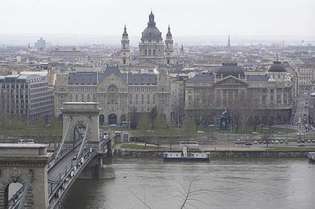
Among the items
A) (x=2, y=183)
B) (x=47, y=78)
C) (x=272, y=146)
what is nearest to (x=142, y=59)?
(x=47, y=78)

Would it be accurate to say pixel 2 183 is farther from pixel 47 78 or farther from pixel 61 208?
pixel 47 78

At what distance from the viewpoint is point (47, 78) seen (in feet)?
121

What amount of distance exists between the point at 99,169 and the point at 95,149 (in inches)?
47.5

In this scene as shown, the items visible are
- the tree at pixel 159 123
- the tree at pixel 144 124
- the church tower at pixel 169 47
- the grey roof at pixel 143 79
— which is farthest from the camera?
the church tower at pixel 169 47

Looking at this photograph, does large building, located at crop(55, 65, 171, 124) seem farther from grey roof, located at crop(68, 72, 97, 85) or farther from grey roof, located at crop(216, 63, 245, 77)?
grey roof, located at crop(216, 63, 245, 77)

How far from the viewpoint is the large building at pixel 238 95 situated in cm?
3372

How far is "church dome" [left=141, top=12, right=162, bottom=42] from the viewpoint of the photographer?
147 ft

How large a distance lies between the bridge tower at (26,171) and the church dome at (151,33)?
32393 millimetres

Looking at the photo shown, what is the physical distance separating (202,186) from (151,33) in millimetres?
26762

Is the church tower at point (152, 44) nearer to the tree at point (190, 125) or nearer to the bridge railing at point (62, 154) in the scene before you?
the tree at point (190, 125)

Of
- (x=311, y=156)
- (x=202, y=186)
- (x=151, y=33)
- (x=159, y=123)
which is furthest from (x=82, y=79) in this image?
(x=202, y=186)

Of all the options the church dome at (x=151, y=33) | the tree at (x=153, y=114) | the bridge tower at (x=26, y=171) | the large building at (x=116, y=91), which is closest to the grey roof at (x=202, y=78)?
the large building at (x=116, y=91)

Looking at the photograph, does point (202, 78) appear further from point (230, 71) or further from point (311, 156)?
point (311, 156)

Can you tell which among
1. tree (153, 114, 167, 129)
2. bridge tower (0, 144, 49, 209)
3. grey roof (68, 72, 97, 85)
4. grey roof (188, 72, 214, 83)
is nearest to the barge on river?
tree (153, 114, 167, 129)
